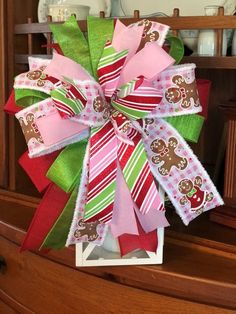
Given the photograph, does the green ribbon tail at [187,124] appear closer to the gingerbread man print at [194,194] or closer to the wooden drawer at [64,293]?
the gingerbread man print at [194,194]

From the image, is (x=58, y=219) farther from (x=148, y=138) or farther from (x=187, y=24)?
(x=187, y=24)

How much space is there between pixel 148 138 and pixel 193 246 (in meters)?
0.22

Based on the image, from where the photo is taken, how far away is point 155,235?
762mm

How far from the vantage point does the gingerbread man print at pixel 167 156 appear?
0.74 metres

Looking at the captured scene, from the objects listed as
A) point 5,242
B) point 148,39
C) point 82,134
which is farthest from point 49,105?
point 5,242

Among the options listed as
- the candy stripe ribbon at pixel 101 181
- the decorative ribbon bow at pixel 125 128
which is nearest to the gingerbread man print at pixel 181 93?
the decorative ribbon bow at pixel 125 128

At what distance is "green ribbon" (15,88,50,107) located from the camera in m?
→ 0.75

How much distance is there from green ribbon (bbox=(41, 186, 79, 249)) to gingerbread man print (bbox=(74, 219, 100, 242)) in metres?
0.02

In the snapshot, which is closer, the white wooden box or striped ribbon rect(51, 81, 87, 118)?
striped ribbon rect(51, 81, 87, 118)

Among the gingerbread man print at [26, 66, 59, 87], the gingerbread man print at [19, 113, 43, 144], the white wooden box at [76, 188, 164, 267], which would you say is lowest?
the white wooden box at [76, 188, 164, 267]

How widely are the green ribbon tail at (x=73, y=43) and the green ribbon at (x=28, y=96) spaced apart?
7cm

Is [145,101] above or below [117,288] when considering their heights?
above

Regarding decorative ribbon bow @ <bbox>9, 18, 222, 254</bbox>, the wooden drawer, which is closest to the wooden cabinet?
the wooden drawer

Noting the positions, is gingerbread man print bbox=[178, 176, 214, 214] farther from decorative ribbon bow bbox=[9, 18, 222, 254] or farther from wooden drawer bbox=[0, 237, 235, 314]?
wooden drawer bbox=[0, 237, 235, 314]
